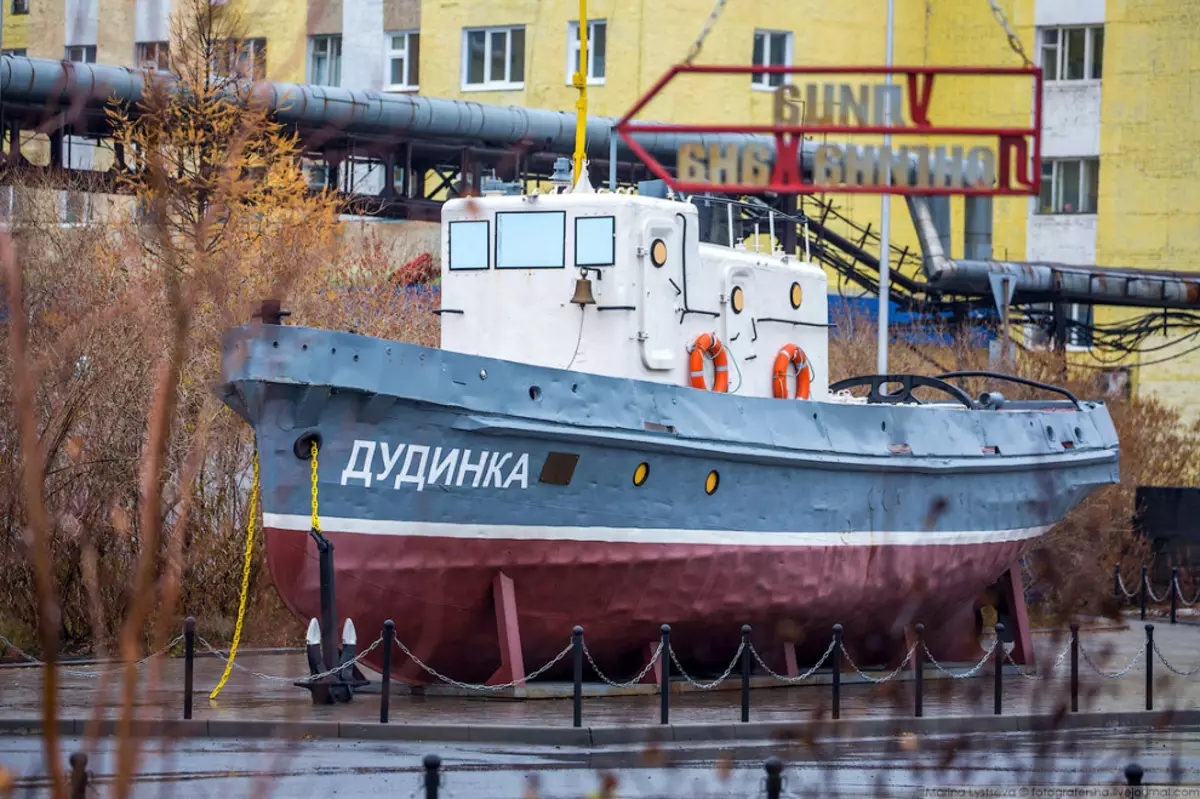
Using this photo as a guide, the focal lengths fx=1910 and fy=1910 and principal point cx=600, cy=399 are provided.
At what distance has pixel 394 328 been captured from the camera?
25.9 m

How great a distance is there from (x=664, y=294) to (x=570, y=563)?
9.41ft

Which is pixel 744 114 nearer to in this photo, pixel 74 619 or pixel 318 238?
pixel 318 238

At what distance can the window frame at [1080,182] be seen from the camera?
42719mm

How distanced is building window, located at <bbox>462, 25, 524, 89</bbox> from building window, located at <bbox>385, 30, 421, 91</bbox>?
3.66 ft

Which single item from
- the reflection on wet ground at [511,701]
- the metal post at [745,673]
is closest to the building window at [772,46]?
the reflection on wet ground at [511,701]

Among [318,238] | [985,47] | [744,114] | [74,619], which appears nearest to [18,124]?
[318,238]

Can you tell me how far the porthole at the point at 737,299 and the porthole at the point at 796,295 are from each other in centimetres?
104

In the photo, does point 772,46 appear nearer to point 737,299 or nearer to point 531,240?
point 737,299

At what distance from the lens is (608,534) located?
52.7 ft

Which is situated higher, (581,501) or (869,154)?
(869,154)

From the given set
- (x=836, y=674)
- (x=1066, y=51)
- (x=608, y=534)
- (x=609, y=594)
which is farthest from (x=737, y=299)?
(x=1066, y=51)

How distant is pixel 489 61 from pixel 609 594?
27814 mm

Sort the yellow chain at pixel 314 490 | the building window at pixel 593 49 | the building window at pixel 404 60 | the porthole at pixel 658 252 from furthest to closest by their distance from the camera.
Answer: the building window at pixel 404 60, the building window at pixel 593 49, the porthole at pixel 658 252, the yellow chain at pixel 314 490

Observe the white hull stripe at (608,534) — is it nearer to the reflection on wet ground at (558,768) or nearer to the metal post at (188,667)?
the metal post at (188,667)
